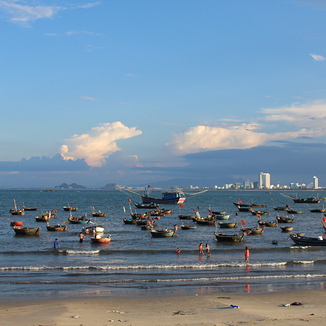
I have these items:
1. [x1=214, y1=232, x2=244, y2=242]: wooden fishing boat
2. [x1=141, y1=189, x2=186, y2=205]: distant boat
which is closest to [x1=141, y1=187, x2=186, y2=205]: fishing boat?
[x1=141, y1=189, x2=186, y2=205]: distant boat

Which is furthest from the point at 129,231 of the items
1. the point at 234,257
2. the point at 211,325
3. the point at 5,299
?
the point at 211,325

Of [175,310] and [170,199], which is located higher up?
[175,310]

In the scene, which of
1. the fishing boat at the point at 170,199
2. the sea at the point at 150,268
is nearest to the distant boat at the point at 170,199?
the fishing boat at the point at 170,199

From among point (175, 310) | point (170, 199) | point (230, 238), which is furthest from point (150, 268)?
point (170, 199)

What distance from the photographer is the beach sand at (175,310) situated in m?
23.8

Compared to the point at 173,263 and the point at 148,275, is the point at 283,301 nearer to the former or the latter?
the point at 148,275

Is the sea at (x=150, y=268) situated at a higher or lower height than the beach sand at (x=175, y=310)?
lower

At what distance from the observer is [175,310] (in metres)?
26.5

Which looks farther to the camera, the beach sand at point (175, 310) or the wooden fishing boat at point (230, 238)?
the wooden fishing boat at point (230, 238)

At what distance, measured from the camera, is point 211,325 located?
22766 mm

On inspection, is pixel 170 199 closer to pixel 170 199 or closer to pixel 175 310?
pixel 170 199

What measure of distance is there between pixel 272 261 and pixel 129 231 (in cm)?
3706

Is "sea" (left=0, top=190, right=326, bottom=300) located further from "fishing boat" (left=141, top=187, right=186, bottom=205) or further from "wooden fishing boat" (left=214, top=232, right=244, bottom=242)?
"fishing boat" (left=141, top=187, right=186, bottom=205)

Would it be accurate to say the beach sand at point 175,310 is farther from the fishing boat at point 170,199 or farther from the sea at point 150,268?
the fishing boat at point 170,199
